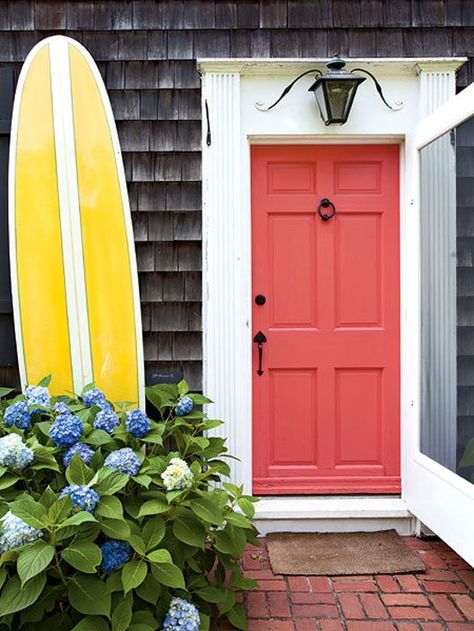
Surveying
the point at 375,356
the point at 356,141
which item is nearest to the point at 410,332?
the point at 375,356

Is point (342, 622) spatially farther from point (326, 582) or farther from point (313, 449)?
point (313, 449)

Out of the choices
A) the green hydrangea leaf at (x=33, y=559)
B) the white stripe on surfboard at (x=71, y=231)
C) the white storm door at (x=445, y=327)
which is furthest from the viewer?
the white stripe on surfboard at (x=71, y=231)

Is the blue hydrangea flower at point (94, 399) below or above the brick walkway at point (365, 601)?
above

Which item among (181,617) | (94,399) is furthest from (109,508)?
(94,399)

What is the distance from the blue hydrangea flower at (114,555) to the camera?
193 centimetres

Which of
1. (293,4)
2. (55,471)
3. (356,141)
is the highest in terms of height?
(293,4)

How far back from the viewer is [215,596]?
2.14m

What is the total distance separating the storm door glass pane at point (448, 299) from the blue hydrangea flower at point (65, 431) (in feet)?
4.71

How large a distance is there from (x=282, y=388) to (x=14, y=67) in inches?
74.2

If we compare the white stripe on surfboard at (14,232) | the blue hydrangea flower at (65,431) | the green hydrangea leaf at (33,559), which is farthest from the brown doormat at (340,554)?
the white stripe on surfboard at (14,232)

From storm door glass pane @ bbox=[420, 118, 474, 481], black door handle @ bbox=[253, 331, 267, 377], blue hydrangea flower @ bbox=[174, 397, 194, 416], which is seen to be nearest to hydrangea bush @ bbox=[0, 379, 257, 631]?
blue hydrangea flower @ bbox=[174, 397, 194, 416]

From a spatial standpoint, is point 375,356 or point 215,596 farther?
point 375,356

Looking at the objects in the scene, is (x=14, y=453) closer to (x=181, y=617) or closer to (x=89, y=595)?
(x=89, y=595)

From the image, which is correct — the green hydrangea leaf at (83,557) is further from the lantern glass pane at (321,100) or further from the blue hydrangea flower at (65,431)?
the lantern glass pane at (321,100)
